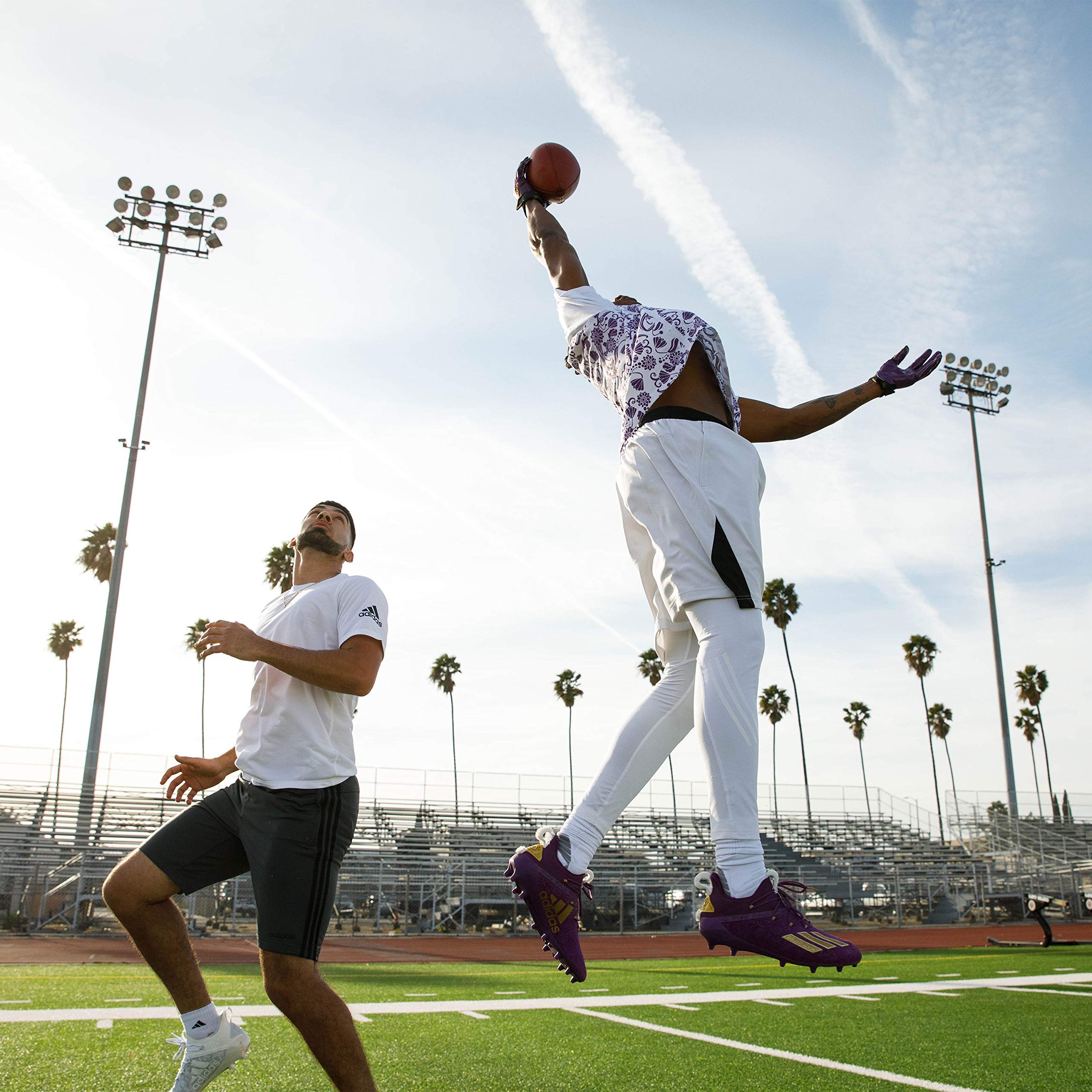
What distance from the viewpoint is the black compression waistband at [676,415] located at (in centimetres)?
240

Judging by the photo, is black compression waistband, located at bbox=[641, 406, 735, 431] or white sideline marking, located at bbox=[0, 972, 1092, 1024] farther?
white sideline marking, located at bbox=[0, 972, 1092, 1024]

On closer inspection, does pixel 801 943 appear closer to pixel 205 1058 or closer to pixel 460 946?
pixel 205 1058

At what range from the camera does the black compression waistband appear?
2398 mm

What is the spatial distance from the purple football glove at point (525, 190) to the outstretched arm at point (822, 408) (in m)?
0.86

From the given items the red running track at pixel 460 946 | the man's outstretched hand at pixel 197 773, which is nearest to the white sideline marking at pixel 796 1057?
the man's outstretched hand at pixel 197 773

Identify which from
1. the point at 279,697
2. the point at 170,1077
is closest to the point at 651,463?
the point at 279,697

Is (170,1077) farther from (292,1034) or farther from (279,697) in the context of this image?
(279,697)

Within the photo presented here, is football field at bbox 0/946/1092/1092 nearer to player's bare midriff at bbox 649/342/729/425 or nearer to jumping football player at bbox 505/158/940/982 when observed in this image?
jumping football player at bbox 505/158/940/982

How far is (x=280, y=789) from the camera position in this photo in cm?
296

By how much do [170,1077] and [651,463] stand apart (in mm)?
3535

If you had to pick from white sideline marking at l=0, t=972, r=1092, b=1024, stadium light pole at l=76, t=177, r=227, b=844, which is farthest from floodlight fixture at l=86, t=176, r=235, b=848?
white sideline marking at l=0, t=972, r=1092, b=1024

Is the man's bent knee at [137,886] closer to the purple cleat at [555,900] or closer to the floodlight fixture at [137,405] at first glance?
the purple cleat at [555,900]

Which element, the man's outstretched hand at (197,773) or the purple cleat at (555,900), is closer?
the purple cleat at (555,900)

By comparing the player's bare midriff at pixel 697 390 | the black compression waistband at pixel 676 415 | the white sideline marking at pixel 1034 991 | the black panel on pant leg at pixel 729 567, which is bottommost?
the white sideline marking at pixel 1034 991
